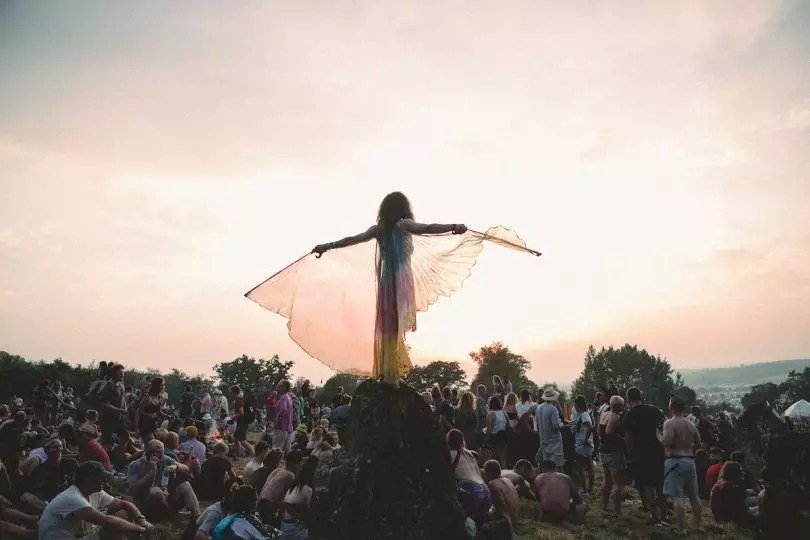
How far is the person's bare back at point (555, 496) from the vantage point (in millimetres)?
9930

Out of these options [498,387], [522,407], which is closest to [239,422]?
[498,387]

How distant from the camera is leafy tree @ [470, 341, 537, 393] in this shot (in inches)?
3967

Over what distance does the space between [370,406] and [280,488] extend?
426 centimetres

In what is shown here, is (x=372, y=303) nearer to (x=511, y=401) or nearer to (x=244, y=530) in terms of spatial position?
(x=244, y=530)

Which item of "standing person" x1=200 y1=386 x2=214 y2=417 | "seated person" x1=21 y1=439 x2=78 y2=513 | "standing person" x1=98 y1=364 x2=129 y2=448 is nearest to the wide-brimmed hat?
"standing person" x1=98 y1=364 x2=129 y2=448

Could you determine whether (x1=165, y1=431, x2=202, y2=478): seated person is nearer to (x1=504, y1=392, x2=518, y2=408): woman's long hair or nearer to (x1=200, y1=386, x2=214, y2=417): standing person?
(x1=200, y1=386, x2=214, y2=417): standing person

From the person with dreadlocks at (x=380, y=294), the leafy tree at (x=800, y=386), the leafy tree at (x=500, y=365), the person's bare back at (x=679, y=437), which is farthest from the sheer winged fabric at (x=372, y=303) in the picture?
the leafy tree at (x=800, y=386)

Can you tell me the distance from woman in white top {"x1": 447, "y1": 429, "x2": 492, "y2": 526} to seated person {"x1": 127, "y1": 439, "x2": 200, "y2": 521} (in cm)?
447

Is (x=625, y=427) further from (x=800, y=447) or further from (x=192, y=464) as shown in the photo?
(x=192, y=464)

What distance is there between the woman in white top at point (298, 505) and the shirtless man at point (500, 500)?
2.69m

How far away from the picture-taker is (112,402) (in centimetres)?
1129

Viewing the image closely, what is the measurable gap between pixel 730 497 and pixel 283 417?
1060 centimetres

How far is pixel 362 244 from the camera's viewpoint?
5820 millimetres

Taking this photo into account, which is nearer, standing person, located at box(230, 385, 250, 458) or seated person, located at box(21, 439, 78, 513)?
seated person, located at box(21, 439, 78, 513)
